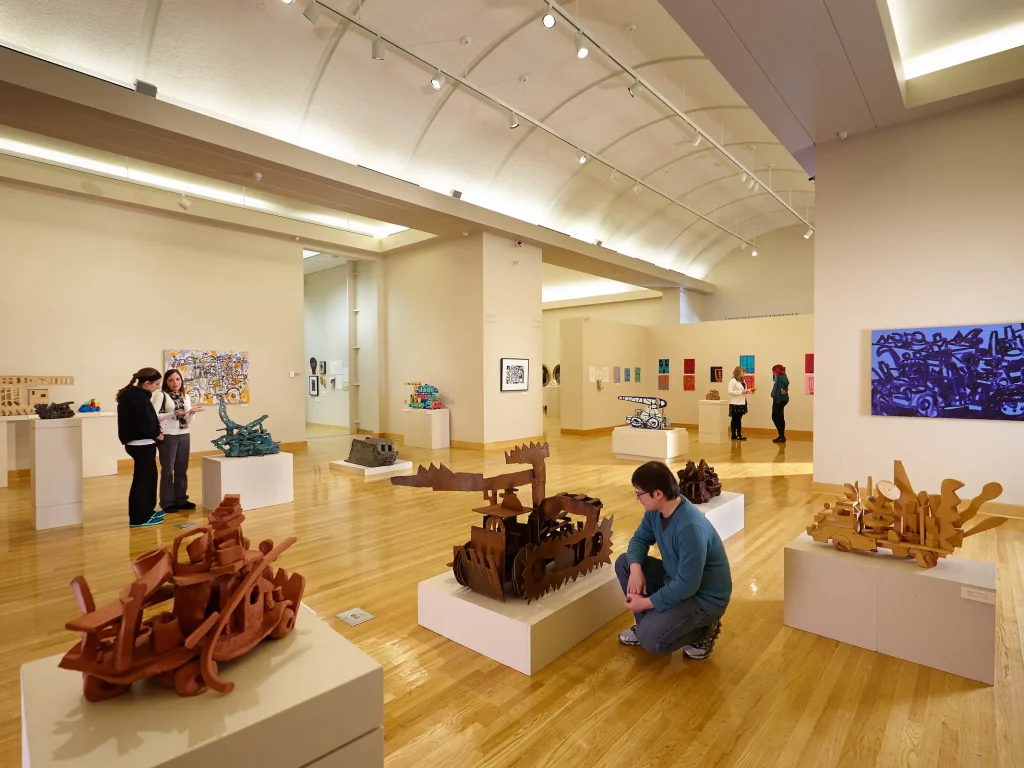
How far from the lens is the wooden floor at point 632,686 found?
2.43 metres

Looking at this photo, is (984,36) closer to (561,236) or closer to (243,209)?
(561,236)

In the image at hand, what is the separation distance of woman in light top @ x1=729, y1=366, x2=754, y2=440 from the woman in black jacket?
11.5m

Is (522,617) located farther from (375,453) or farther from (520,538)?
Result: (375,453)

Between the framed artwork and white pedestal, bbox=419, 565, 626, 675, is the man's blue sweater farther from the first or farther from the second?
the framed artwork

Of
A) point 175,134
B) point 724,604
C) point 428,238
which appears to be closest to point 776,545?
point 724,604

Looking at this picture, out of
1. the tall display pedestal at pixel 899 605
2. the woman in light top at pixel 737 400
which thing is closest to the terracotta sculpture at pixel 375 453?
the tall display pedestal at pixel 899 605

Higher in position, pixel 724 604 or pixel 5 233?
pixel 5 233

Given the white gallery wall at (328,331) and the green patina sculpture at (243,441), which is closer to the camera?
the green patina sculpture at (243,441)

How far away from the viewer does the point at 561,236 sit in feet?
42.7

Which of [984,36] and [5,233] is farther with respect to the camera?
[5,233]

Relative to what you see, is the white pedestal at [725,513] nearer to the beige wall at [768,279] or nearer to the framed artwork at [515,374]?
the framed artwork at [515,374]

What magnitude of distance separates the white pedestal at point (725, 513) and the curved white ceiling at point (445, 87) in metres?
6.85

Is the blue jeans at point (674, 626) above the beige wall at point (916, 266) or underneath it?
underneath

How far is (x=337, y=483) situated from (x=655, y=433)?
5.72 meters
